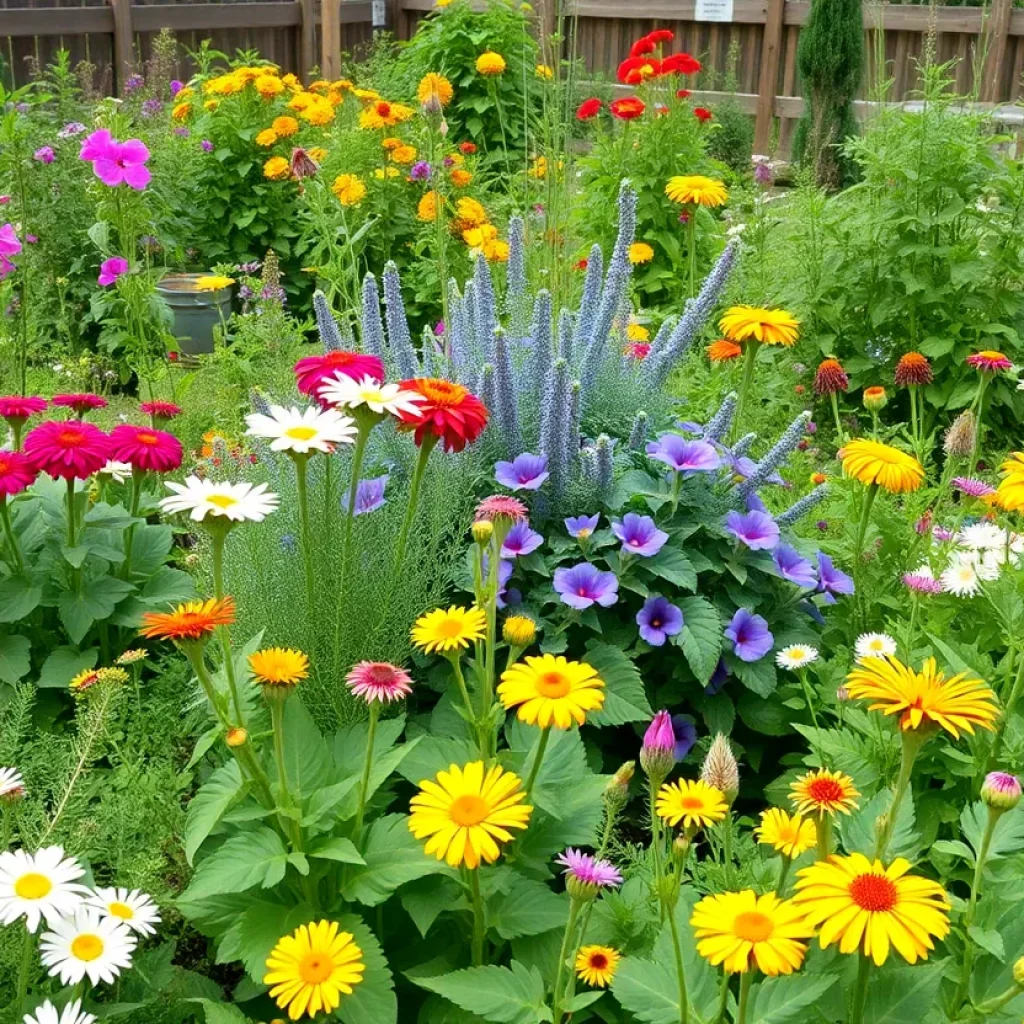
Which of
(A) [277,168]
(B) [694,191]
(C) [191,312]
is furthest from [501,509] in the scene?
(A) [277,168]

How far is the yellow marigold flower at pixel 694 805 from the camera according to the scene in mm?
1220

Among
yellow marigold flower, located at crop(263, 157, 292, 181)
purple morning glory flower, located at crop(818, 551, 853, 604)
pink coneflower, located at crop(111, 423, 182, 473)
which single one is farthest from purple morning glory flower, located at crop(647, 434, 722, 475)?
yellow marigold flower, located at crop(263, 157, 292, 181)

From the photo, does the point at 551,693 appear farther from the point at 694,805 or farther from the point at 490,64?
the point at 490,64

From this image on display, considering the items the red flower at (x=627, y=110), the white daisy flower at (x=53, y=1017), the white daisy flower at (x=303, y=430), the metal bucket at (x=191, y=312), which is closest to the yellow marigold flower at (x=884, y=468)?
the white daisy flower at (x=303, y=430)

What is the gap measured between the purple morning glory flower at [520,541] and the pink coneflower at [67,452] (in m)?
0.74

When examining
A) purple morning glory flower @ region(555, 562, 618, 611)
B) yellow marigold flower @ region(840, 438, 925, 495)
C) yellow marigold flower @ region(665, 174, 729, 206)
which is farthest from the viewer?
yellow marigold flower @ region(665, 174, 729, 206)

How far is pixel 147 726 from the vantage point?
2160mm

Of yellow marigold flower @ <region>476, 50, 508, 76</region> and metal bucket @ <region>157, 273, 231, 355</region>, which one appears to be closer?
metal bucket @ <region>157, 273, 231, 355</region>

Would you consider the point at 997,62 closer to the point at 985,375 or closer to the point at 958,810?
the point at 985,375

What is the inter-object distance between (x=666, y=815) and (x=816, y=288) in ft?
11.2

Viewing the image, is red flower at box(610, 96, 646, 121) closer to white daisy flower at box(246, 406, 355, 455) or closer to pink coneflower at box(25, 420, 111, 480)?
pink coneflower at box(25, 420, 111, 480)

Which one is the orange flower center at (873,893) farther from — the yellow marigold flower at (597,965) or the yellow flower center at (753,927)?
the yellow marigold flower at (597,965)

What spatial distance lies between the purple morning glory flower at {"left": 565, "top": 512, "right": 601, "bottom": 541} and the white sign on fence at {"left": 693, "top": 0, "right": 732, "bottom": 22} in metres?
8.94

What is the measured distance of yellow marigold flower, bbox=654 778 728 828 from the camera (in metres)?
1.22
